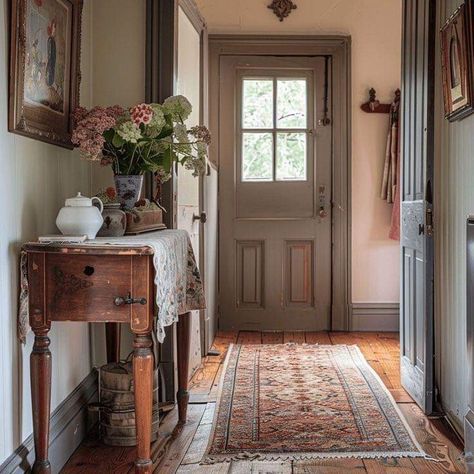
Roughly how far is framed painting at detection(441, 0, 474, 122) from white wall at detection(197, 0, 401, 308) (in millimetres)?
2259

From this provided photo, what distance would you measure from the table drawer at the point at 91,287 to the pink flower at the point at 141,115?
0.66m

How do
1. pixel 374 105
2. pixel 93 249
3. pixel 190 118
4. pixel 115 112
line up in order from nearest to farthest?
1. pixel 93 249
2. pixel 115 112
3. pixel 190 118
4. pixel 374 105

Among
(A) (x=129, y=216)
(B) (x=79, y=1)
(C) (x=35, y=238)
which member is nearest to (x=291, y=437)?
(A) (x=129, y=216)

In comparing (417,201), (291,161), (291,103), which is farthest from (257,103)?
(417,201)

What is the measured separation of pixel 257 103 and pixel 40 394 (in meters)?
3.57

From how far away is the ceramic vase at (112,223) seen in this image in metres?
2.61

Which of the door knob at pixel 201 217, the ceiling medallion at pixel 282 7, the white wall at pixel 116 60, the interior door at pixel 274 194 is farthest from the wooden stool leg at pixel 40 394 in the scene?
the ceiling medallion at pixel 282 7

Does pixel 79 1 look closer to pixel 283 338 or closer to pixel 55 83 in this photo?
pixel 55 83

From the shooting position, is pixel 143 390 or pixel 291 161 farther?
pixel 291 161

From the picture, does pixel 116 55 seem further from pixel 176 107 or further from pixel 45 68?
pixel 45 68

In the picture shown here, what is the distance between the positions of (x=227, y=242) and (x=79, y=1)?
2.81 m

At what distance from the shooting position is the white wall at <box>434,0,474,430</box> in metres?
2.87

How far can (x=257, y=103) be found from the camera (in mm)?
5391

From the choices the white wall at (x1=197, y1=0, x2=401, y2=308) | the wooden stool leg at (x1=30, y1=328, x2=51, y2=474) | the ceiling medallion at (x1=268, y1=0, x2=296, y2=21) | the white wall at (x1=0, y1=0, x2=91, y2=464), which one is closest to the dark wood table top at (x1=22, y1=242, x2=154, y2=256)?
the white wall at (x1=0, y1=0, x2=91, y2=464)
